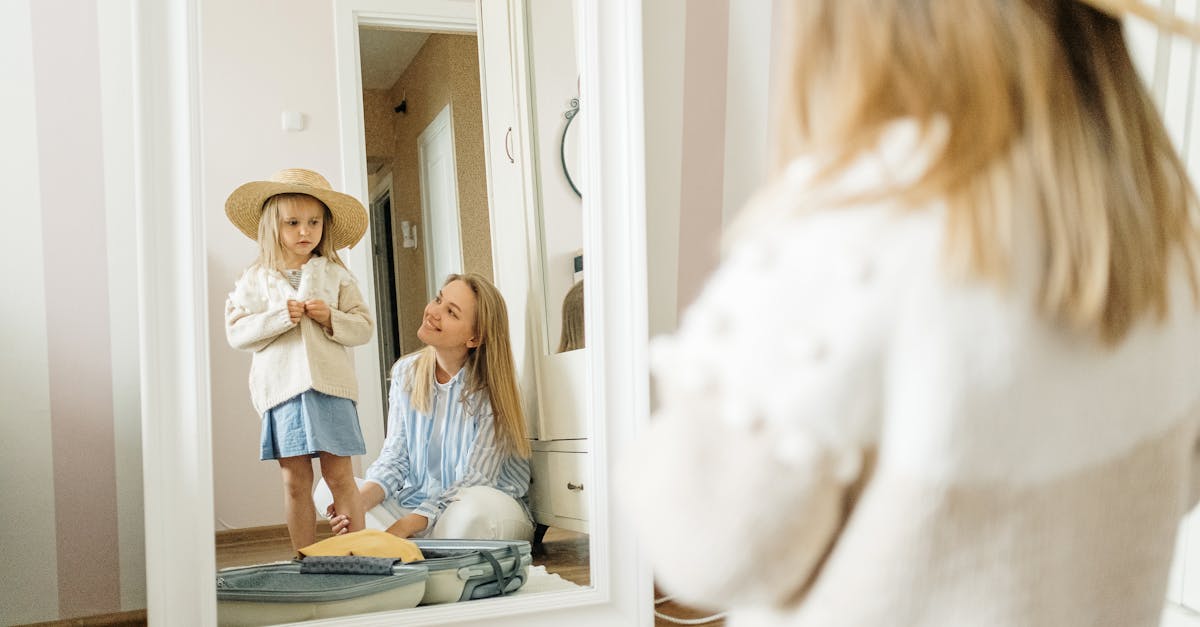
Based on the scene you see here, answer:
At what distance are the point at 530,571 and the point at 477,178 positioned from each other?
68 cm

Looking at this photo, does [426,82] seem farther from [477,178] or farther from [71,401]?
[71,401]

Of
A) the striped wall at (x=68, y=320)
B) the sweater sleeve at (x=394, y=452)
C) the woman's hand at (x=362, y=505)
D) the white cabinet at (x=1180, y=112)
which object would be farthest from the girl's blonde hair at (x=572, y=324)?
the white cabinet at (x=1180, y=112)

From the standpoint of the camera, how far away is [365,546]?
1.55 m

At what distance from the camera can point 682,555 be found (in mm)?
516

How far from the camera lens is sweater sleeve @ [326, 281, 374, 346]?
1.56 m

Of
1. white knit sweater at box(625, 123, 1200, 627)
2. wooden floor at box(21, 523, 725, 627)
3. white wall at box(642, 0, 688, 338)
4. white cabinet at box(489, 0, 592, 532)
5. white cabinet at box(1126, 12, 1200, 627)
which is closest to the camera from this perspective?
white knit sweater at box(625, 123, 1200, 627)

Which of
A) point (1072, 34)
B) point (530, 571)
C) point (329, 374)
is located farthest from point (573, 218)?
point (1072, 34)

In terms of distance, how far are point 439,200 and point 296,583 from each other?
655mm

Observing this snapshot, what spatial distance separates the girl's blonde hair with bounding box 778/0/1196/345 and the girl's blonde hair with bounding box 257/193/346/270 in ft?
3.72

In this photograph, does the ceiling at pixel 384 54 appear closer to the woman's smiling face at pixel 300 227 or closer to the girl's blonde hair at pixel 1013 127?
the woman's smiling face at pixel 300 227

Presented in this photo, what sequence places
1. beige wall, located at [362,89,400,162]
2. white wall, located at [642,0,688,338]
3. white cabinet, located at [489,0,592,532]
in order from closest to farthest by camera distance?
beige wall, located at [362,89,400,162]
white cabinet, located at [489,0,592,532]
white wall, located at [642,0,688,338]

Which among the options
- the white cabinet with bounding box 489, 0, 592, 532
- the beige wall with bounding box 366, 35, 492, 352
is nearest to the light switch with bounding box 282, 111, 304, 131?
the beige wall with bounding box 366, 35, 492, 352

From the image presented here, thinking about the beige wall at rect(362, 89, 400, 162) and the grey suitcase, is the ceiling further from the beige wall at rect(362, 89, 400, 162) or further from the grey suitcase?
the grey suitcase

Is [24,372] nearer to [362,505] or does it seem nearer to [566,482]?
[362,505]
